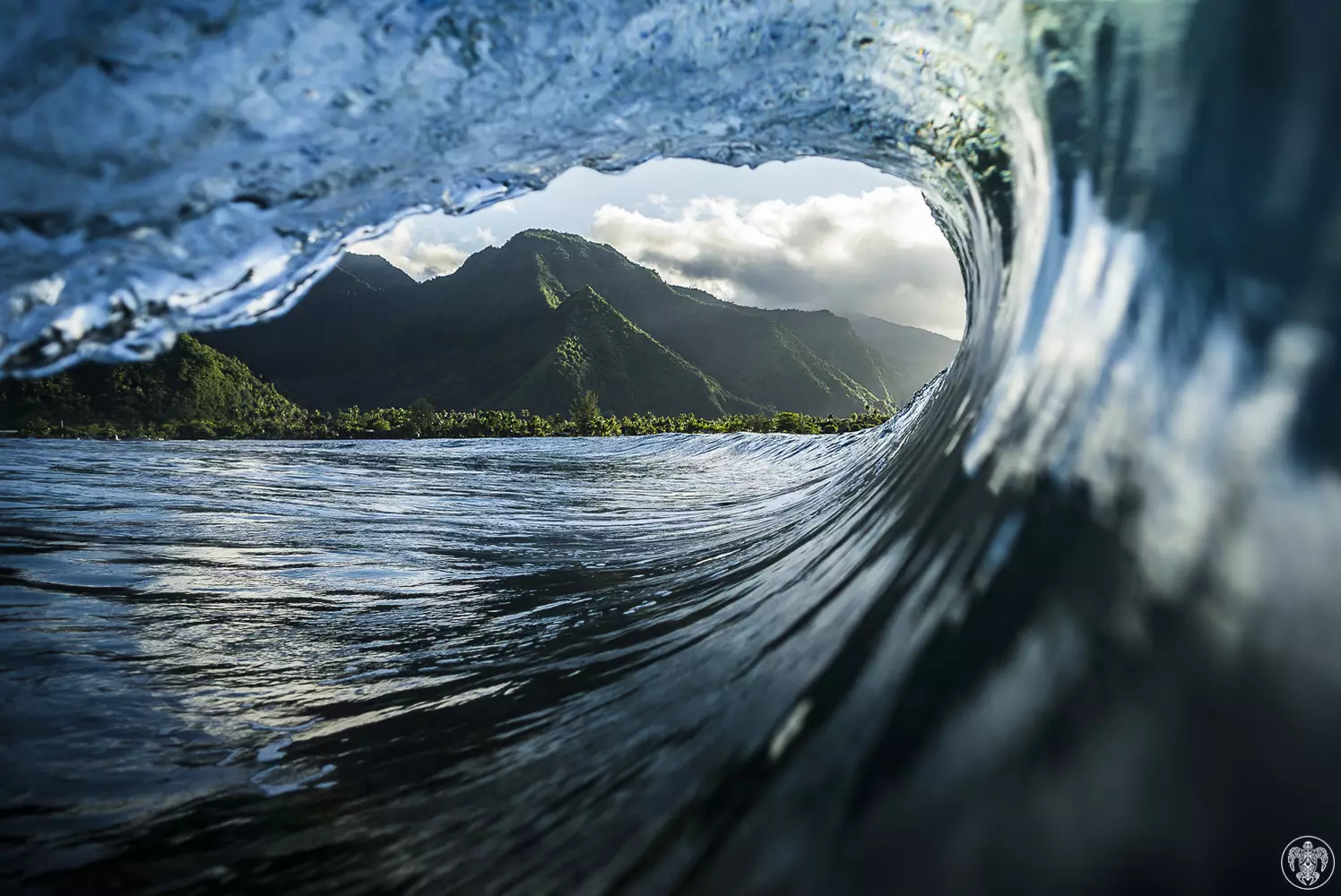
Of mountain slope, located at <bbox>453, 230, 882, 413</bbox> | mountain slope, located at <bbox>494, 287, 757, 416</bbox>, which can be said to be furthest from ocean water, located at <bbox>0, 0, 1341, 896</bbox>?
mountain slope, located at <bbox>453, 230, 882, 413</bbox>

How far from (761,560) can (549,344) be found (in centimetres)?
13054

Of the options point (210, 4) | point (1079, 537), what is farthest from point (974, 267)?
point (210, 4)

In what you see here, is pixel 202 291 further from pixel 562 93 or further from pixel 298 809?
pixel 298 809

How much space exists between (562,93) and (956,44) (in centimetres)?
144

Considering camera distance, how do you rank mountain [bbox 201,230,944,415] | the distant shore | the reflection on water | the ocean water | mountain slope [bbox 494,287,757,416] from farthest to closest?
mountain [bbox 201,230,944,415], mountain slope [bbox 494,287,757,416], the distant shore, the reflection on water, the ocean water

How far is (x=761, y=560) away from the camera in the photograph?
2.94 meters

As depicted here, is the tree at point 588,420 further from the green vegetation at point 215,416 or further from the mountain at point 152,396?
the mountain at point 152,396

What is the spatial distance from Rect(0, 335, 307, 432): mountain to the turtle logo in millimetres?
57510

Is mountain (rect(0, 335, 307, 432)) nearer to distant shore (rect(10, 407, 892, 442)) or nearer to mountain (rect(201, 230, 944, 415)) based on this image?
distant shore (rect(10, 407, 892, 442))

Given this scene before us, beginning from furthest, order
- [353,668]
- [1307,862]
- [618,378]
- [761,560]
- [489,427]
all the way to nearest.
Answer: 1. [618,378]
2. [489,427]
3. [761,560]
4. [353,668]
5. [1307,862]

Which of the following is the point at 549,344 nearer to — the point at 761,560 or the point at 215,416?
the point at 215,416

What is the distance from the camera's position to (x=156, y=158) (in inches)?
72.9

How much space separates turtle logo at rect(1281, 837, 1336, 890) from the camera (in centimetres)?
65

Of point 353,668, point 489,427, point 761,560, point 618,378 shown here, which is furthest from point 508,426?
point 618,378
